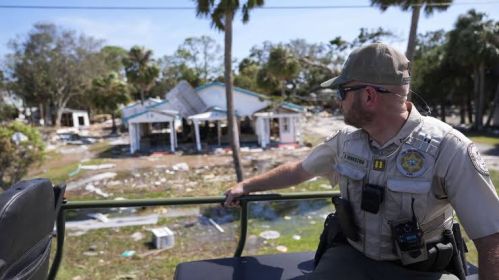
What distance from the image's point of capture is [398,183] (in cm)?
183

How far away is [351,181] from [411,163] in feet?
1.07

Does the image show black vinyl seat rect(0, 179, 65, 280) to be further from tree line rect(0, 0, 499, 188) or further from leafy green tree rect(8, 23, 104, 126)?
leafy green tree rect(8, 23, 104, 126)

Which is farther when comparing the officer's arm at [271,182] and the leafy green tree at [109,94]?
the leafy green tree at [109,94]

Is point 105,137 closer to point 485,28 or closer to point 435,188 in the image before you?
point 485,28

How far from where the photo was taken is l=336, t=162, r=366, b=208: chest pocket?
2002mm

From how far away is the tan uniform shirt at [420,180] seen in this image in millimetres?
1644

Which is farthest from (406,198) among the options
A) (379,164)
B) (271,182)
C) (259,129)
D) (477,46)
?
(477,46)

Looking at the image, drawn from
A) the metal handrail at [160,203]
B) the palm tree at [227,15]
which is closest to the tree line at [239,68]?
the palm tree at [227,15]

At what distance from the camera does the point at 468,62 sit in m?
28.8

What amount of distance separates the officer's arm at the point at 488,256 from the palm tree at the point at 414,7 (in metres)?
11.9

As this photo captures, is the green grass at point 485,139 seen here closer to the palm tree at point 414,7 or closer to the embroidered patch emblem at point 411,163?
the palm tree at point 414,7

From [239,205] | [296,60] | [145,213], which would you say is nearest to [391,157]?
[239,205]

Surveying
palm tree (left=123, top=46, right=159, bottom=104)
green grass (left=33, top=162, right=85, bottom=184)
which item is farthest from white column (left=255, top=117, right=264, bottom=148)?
palm tree (left=123, top=46, right=159, bottom=104)

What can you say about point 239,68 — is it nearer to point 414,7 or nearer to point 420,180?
point 414,7
